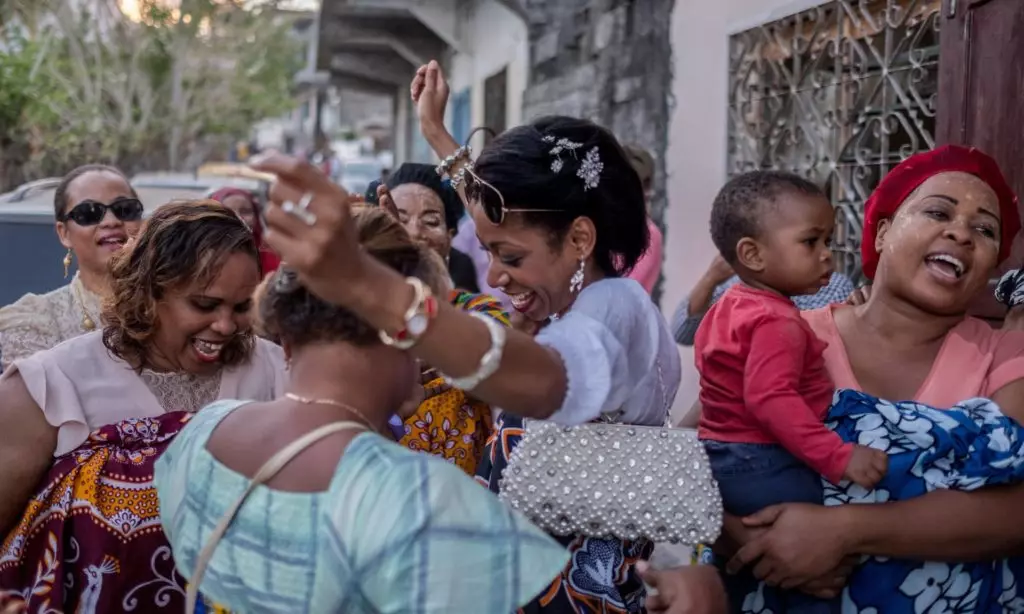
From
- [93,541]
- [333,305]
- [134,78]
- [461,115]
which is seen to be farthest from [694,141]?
[134,78]

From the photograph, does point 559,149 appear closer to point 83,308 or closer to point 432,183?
point 432,183

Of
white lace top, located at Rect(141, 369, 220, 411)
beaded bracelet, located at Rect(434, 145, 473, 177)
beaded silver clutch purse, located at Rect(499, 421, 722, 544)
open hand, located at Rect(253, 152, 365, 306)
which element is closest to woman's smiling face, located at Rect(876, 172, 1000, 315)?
beaded silver clutch purse, located at Rect(499, 421, 722, 544)

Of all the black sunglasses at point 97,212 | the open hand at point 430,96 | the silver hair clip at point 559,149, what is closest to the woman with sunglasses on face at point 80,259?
the black sunglasses at point 97,212

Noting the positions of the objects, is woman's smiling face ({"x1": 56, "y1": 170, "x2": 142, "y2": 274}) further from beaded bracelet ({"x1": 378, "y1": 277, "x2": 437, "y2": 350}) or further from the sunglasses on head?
beaded bracelet ({"x1": 378, "y1": 277, "x2": 437, "y2": 350})

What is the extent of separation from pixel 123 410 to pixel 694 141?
13.4ft

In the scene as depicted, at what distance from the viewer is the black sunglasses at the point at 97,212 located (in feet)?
13.3

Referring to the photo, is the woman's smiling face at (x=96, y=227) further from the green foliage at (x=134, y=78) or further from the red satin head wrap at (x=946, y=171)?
the green foliage at (x=134, y=78)

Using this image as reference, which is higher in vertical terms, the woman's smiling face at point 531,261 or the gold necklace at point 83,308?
the woman's smiling face at point 531,261

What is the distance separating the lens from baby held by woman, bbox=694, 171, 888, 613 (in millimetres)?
2188

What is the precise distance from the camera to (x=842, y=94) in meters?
4.73

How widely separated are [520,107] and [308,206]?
8416 millimetres

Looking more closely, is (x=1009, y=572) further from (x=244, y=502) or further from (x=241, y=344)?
(x=241, y=344)

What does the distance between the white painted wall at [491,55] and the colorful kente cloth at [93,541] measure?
7247 mm

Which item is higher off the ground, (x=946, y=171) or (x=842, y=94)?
(x=842, y=94)
